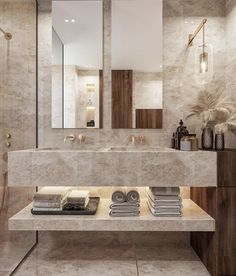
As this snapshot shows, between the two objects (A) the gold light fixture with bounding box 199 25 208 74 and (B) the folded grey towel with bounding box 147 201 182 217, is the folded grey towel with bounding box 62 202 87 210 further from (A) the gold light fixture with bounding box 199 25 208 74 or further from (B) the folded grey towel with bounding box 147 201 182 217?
(A) the gold light fixture with bounding box 199 25 208 74

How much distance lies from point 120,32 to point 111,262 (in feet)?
6.96

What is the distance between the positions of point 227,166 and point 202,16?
5.19 feet

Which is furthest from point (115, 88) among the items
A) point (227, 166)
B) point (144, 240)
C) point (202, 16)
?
point (144, 240)

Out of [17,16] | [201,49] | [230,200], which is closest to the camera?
[230,200]

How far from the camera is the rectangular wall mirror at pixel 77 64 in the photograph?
2.80m

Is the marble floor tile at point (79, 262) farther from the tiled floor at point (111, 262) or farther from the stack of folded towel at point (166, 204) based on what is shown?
the stack of folded towel at point (166, 204)

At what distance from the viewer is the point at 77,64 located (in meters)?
2.81

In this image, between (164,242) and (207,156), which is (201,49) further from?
(164,242)

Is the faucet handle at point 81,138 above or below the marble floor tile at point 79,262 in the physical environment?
above

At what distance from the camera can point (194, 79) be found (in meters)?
2.83

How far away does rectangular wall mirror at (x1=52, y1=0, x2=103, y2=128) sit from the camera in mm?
2803

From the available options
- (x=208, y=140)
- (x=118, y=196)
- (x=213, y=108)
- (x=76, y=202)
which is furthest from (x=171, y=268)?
(x=213, y=108)

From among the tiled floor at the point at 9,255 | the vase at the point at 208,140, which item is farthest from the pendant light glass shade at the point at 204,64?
the tiled floor at the point at 9,255

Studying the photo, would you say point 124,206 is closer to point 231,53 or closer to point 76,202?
point 76,202
